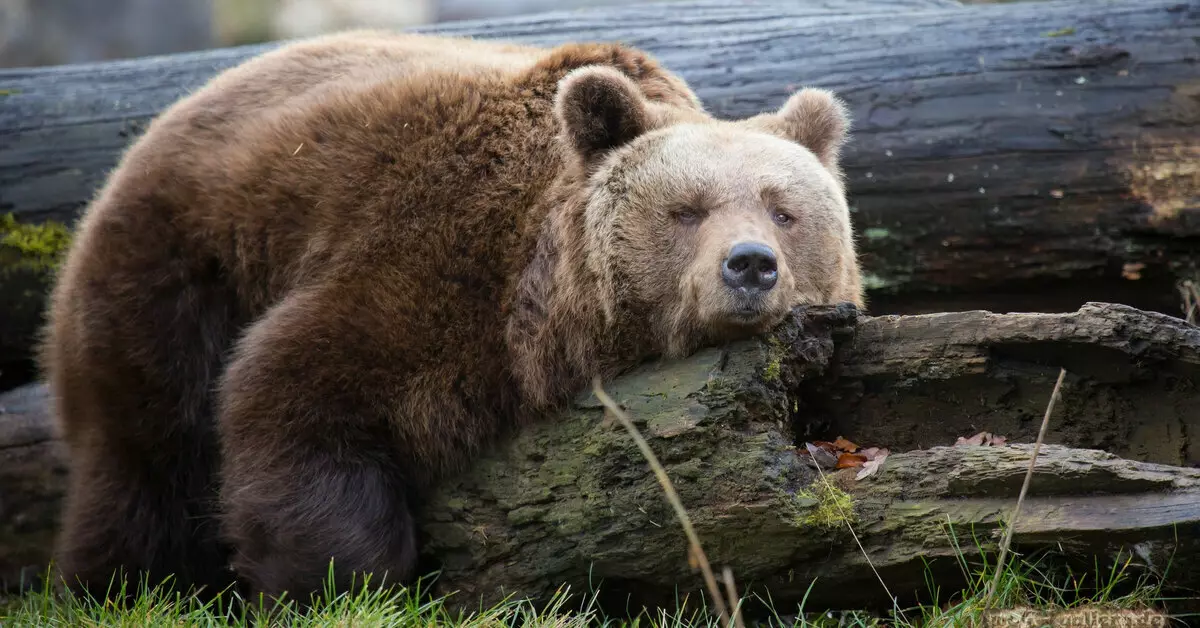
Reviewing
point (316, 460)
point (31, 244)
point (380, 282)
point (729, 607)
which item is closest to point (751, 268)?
point (729, 607)

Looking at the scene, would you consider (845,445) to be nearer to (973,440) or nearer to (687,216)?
(973,440)

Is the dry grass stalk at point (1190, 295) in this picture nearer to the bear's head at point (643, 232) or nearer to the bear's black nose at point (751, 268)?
the bear's head at point (643, 232)

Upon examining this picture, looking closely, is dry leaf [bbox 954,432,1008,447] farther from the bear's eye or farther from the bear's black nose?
the bear's eye

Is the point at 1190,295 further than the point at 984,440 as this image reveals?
Yes

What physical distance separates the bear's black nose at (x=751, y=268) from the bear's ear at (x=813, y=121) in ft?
4.01

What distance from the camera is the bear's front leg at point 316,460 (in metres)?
4.66

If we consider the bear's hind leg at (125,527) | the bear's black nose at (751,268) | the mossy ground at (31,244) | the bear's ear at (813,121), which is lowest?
the bear's hind leg at (125,527)

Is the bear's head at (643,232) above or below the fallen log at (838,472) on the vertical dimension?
above

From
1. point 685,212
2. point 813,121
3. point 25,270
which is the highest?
point 813,121

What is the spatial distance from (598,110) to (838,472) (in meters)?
1.93

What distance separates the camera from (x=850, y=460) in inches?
177

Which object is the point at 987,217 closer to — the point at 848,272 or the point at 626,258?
the point at 848,272

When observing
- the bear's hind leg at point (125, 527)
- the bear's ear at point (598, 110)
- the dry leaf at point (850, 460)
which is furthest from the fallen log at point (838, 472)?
the bear's hind leg at point (125, 527)

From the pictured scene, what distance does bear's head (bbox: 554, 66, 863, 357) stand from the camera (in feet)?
15.1
